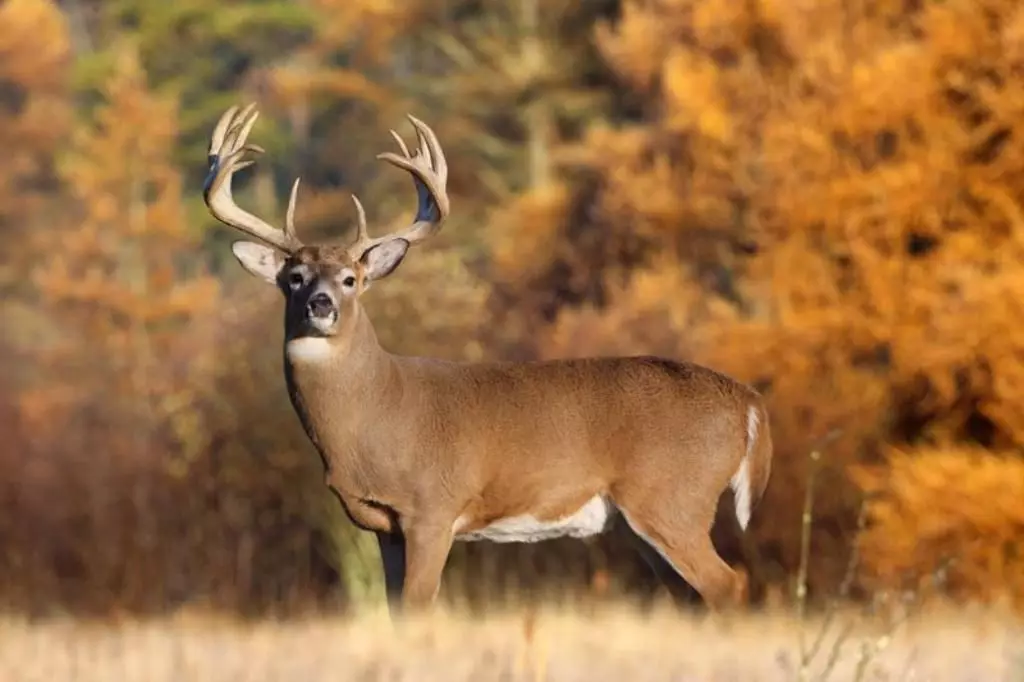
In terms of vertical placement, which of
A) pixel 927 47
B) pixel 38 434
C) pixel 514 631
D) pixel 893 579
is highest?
pixel 927 47

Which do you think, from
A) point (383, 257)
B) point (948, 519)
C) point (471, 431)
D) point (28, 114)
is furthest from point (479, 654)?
point (28, 114)

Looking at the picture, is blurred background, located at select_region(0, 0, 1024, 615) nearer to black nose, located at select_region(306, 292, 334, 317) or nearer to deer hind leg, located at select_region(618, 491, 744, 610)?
deer hind leg, located at select_region(618, 491, 744, 610)

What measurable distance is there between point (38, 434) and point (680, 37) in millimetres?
8144

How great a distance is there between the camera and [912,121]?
19.1 m

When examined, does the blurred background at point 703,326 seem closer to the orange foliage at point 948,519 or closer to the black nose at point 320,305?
the orange foliage at point 948,519

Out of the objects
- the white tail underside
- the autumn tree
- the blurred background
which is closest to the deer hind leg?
the white tail underside

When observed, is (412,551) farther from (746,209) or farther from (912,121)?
(746,209)

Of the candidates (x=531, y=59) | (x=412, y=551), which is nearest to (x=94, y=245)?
(x=531, y=59)

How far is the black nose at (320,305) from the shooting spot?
8586 millimetres

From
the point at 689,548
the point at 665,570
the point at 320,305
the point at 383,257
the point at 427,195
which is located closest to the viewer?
the point at 320,305

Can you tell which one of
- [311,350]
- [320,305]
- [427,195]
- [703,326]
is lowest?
[703,326]

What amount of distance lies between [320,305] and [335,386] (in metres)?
0.40

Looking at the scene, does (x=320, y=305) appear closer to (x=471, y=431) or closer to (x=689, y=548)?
(x=471, y=431)

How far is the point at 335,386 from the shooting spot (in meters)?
8.86
